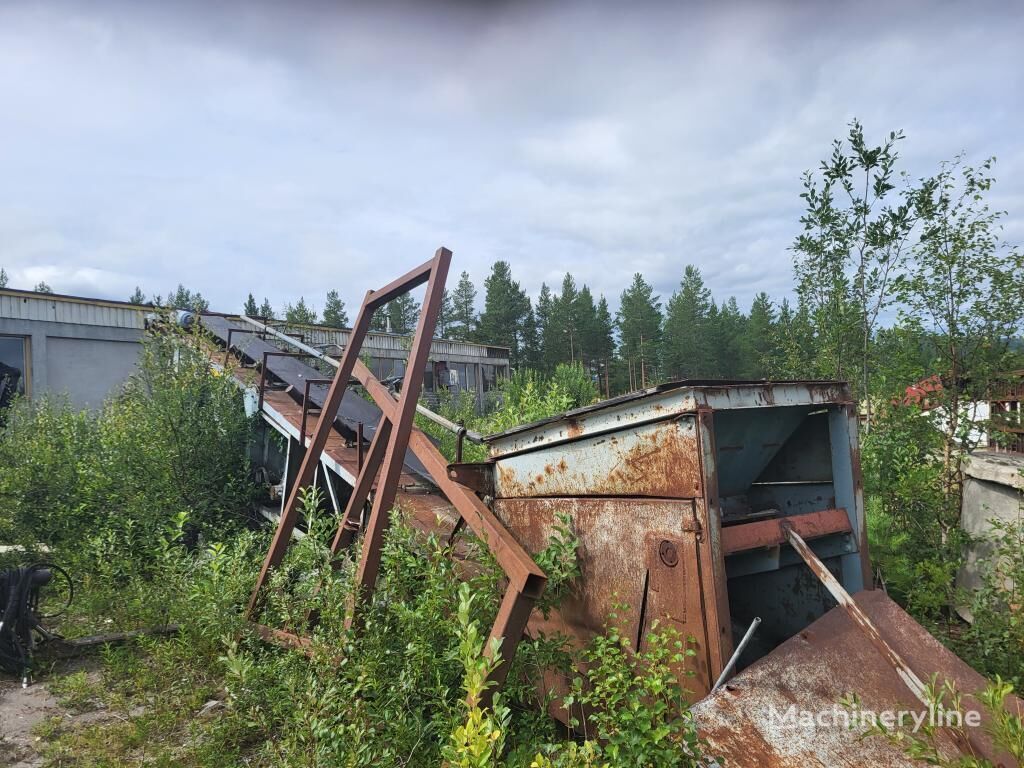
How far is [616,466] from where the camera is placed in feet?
9.27

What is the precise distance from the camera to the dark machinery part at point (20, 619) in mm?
4406

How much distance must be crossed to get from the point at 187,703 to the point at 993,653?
513cm

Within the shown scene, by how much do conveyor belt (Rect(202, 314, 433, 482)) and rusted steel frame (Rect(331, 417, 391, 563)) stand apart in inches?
43.6

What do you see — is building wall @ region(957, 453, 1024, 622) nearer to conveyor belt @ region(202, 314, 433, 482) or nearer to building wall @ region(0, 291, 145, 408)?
conveyor belt @ region(202, 314, 433, 482)

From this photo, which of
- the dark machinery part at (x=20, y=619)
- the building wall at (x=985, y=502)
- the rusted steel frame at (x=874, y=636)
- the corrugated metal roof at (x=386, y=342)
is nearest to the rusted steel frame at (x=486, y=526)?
the rusted steel frame at (x=874, y=636)

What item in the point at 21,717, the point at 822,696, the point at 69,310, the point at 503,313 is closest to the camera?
the point at 822,696

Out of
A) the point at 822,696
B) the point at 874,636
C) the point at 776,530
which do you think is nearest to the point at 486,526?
the point at 776,530

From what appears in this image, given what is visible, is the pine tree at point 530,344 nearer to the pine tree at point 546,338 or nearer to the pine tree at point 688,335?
the pine tree at point 546,338

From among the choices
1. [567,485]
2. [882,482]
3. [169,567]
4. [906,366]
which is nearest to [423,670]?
[567,485]

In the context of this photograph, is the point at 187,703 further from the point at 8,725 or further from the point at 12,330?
the point at 12,330

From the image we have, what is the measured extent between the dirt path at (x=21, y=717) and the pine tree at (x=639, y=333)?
4464cm

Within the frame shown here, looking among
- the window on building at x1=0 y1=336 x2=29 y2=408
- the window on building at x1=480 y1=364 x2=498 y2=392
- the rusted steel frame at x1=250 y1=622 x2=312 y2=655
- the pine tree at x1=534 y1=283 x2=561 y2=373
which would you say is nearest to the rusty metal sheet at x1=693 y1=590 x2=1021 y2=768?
the rusted steel frame at x1=250 y1=622 x2=312 y2=655

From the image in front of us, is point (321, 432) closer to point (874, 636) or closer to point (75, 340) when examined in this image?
point (874, 636)

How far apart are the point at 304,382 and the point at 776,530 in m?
5.91
